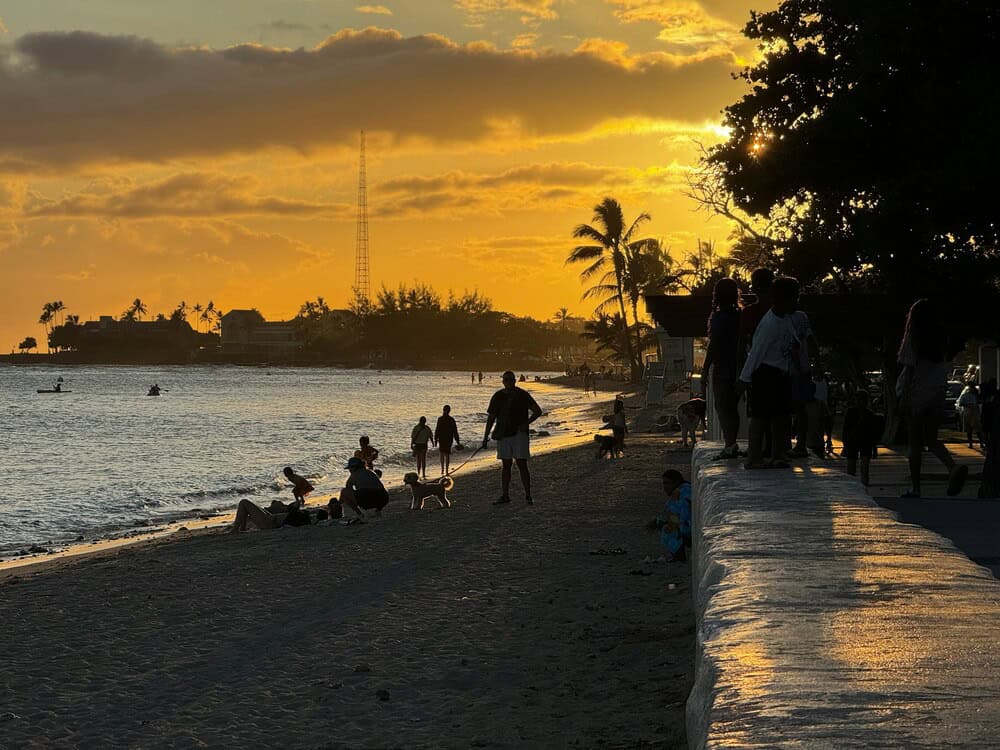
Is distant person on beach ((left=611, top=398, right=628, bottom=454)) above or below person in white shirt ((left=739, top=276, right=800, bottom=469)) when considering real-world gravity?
below

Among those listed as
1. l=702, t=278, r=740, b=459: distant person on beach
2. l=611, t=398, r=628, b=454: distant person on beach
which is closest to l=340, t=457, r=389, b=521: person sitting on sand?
l=702, t=278, r=740, b=459: distant person on beach

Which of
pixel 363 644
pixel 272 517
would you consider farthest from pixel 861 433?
pixel 272 517

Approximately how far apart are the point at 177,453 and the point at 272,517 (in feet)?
91.8

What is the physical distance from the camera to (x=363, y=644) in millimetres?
8195

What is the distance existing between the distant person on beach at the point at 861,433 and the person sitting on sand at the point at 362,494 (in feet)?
22.6

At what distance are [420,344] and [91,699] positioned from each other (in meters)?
193

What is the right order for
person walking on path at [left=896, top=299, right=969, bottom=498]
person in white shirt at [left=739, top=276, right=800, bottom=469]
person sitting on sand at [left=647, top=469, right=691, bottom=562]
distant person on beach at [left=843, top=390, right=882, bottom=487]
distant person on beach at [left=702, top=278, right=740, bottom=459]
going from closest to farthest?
1. person in white shirt at [left=739, top=276, right=800, bottom=469]
2. distant person on beach at [left=702, top=278, right=740, bottom=459]
3. person walking on path at [left=896, top=299, right=969, bottom=498]
4. person sitting on sand at [left=647, top=469, right=691, bottom=562]
5. distant person on beach at [left=843, top=390, right=882, bottom=487]

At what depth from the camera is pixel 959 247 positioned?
1639 centimetres

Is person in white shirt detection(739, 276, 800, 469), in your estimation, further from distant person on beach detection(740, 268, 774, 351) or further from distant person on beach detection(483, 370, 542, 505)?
distant person on beach detection(483, 370, 542, 505)

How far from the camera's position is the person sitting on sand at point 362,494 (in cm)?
1667

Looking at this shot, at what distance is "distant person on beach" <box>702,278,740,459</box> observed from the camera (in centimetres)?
863

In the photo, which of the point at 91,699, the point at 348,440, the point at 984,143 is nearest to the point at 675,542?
the point at 91,699

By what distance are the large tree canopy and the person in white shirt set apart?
728cm

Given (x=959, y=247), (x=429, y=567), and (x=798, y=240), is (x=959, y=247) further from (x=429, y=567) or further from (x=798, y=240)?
(x=429, y=567)
